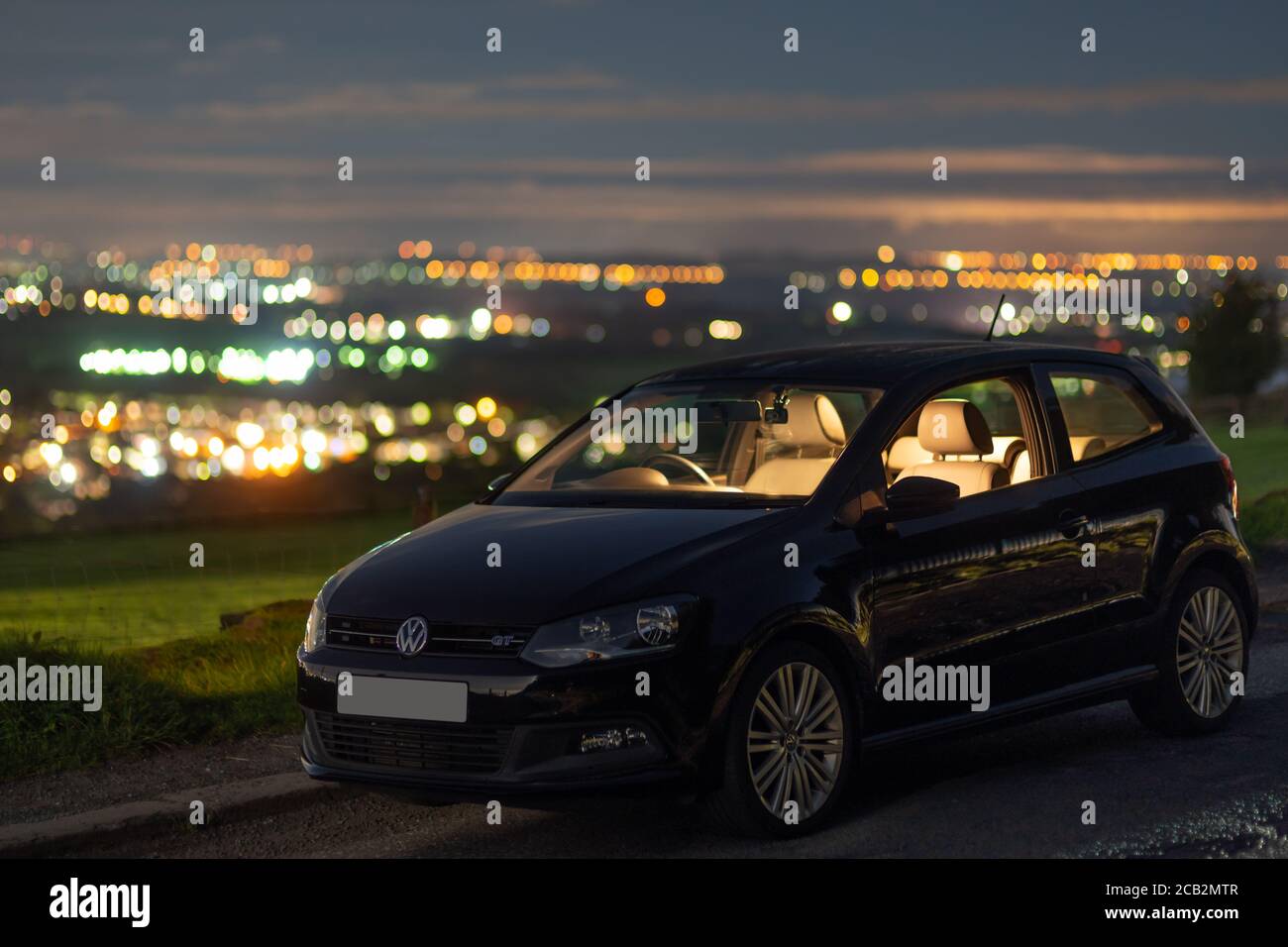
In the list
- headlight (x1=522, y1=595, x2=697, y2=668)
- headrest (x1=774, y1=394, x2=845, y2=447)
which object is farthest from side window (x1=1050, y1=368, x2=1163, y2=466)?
headlight (x1=522, y1=595, x2=697, y2=668)

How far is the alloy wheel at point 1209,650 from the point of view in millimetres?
8305

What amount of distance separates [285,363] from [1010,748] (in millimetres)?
172403

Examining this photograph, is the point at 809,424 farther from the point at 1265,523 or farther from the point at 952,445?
the point at 1265,523

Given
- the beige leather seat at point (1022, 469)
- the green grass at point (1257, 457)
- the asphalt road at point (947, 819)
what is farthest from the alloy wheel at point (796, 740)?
the green grass at point (1257, 457)

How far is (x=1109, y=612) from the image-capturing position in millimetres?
7887

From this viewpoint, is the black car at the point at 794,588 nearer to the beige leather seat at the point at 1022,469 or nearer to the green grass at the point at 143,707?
the beige leather seat at the point at 1022,469

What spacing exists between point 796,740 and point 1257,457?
20.9m

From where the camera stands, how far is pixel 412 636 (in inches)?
249

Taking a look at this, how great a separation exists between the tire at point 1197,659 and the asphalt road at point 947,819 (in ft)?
0.46

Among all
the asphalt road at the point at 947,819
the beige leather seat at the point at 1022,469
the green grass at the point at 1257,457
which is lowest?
the asphalt road at the point at 947,819

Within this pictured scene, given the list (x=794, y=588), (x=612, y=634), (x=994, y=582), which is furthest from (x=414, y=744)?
(x=994, y=582)

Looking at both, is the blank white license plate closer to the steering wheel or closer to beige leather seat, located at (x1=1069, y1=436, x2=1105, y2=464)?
the steering wheel

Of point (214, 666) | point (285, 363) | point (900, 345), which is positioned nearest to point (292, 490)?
point (214, 666)
